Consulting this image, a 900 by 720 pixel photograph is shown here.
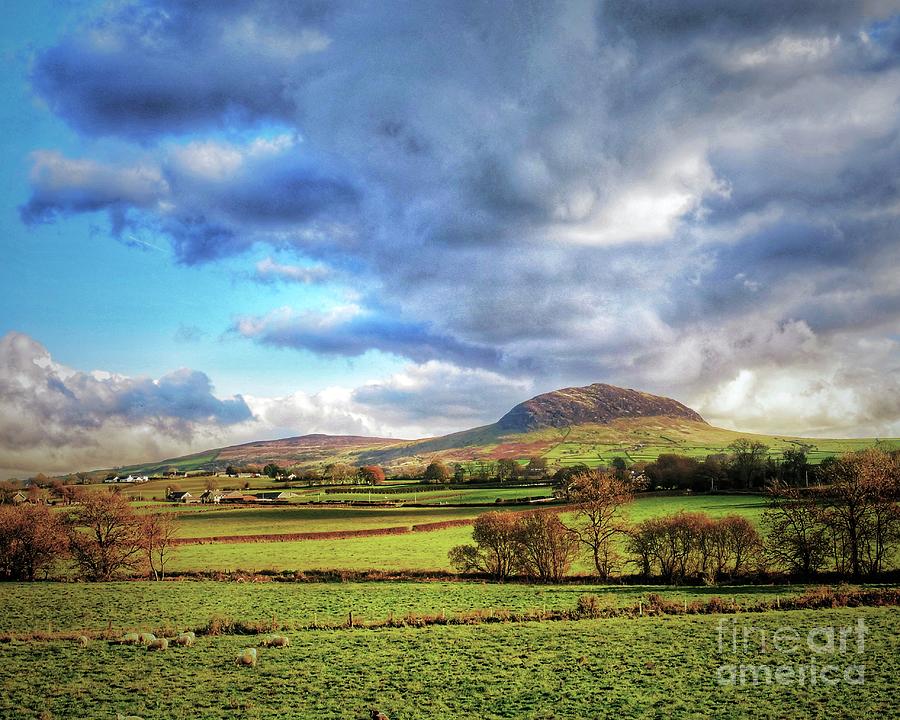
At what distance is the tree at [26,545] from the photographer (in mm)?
62219

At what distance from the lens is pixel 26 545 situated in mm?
62406

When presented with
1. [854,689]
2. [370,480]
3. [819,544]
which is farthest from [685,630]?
[370,480]

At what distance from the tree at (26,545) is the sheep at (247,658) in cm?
4520

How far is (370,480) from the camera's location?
176625mm

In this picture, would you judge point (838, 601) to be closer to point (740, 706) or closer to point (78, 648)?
point (740, 706)

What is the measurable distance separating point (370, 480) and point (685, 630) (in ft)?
492

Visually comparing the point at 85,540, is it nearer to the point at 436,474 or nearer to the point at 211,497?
the point at 211,497

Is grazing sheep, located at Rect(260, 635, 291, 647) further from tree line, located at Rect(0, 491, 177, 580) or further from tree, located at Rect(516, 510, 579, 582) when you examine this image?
tree line, located at Rect(0, 491, 177, 580)

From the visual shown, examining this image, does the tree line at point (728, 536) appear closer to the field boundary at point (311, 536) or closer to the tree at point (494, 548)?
the tree at point (494, 548)

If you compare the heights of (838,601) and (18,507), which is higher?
(18,507)

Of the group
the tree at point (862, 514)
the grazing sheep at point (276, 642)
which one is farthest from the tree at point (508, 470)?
the grazing sheep at point (276, 642)

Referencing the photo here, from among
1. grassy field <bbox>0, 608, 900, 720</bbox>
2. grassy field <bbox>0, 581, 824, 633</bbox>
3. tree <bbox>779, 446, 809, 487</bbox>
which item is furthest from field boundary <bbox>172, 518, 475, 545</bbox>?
tree <bbox>779, 446, 809, 487</bbox>

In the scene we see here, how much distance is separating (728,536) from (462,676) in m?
36.8
